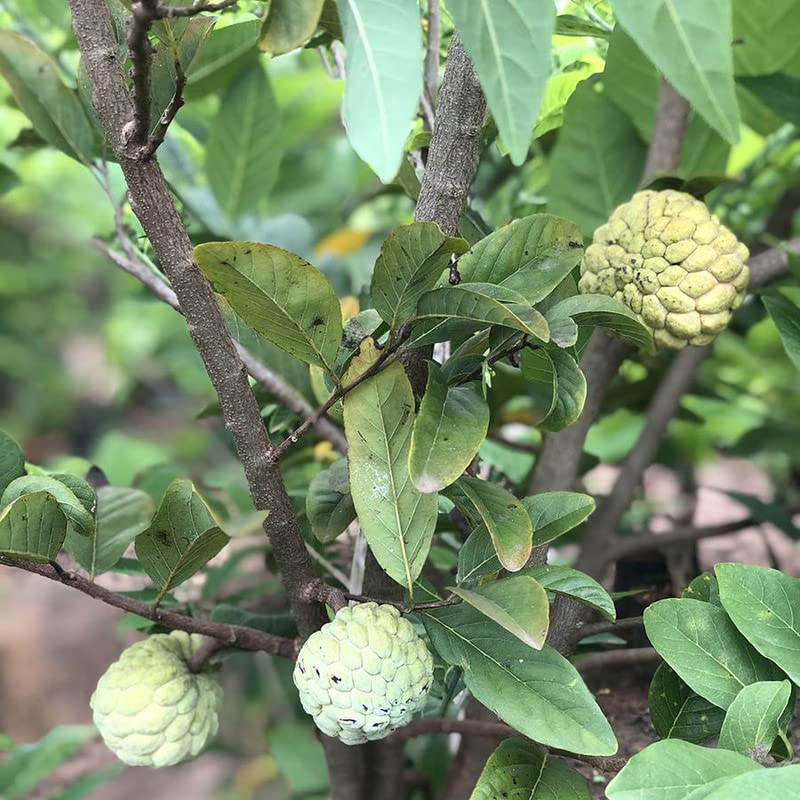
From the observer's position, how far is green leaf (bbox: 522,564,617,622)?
0.53 m

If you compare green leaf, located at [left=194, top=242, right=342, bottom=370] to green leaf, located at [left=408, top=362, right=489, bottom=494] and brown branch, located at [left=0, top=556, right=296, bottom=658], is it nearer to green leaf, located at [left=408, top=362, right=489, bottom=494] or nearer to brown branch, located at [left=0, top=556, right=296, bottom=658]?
green leaf, located at [left=408, top=362, right=489, bottom=494]

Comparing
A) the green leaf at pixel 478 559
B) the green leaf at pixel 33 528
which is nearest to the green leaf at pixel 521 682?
the green leaf at pixel 478 559

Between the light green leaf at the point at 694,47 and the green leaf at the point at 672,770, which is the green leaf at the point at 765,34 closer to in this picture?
the light green leaf at the point at 694,47

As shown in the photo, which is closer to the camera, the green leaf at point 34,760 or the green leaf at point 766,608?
the green leaf at point 766,608

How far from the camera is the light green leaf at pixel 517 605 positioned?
481 millimetres

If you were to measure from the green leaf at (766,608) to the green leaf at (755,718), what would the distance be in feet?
0.11

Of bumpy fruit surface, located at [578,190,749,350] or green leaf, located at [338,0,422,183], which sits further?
bumpy fruit surface, located at [578,190,749,350]

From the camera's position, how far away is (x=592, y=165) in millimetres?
921

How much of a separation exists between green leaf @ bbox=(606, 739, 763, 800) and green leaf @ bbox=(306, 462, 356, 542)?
0.25 meters

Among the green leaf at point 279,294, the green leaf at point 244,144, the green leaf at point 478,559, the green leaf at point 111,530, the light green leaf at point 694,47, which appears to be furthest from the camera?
the green leaf at point 244,144

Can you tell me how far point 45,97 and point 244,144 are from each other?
12.6 inches

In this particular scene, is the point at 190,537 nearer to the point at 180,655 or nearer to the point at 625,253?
the point at 180,655

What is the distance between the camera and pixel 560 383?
0.54 m

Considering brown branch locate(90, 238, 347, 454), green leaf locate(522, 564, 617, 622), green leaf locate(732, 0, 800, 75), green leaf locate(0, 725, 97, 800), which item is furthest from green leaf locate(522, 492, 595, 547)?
green leaf locate(0, 725, 97, 800)
